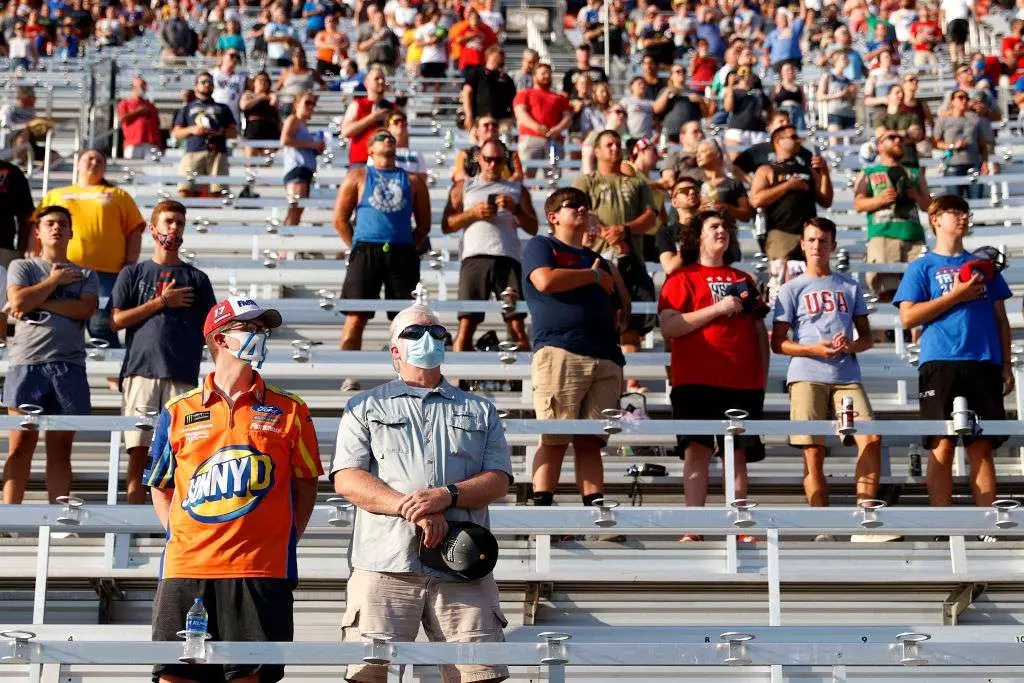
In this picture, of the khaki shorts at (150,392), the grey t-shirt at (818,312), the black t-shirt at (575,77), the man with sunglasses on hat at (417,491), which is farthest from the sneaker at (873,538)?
the black t-shirt at (575,77)

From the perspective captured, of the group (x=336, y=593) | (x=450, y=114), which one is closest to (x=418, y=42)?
(x=450, y=114)

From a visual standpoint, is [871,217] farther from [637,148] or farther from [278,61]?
[278,61]

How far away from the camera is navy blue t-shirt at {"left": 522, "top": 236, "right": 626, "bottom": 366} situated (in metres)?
7.29

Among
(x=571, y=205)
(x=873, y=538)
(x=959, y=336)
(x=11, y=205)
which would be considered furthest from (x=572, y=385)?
(x=11, y=205)

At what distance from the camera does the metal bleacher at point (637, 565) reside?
4629 mm

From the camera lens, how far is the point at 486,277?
9383 millimetres

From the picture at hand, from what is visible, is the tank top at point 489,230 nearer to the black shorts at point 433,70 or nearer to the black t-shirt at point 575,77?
the black t-shirt at point 575,77

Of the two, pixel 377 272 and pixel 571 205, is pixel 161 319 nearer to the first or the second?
pixel 571 205

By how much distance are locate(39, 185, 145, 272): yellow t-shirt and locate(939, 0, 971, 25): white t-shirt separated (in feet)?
46.7

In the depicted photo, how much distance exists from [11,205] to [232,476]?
4888 mm

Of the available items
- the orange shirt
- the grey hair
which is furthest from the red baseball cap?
the grey hair

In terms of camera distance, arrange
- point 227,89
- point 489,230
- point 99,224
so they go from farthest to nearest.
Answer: point 227,89, point 489,230, point 99,224

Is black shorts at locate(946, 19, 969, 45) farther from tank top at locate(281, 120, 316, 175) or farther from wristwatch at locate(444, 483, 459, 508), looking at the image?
wristwatch at locate(444, 483, 459, 508)

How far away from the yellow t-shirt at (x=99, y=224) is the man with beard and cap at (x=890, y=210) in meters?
4.31
